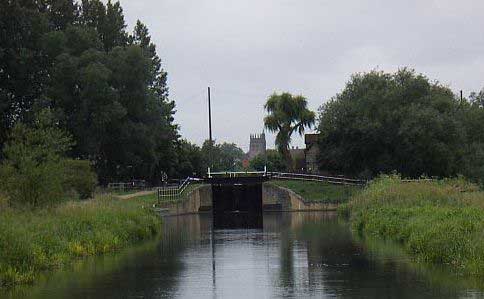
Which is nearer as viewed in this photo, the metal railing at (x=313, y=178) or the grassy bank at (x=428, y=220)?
the grassy bank at (x=428, y=220)

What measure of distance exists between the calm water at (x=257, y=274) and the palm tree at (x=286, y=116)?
48.8 metres

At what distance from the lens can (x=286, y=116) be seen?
84.9 metres

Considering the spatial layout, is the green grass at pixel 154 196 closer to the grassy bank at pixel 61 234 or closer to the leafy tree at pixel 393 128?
the leafy tree at pixel 393 128

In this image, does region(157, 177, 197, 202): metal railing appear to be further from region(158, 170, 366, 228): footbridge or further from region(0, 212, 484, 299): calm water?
region(0, 212, 484, 299): calm water

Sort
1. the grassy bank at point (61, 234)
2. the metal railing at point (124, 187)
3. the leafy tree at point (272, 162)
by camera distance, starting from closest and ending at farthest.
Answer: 1. the grassy bank at point (61, 234)
2. the metal railing at point (124, 187)
3. the leafy tree at point (272, 162)

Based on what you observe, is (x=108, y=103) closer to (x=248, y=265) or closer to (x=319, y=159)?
(x=319, y=159)

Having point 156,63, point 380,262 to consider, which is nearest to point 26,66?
point 156,63

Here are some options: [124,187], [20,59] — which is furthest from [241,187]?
[20,59]

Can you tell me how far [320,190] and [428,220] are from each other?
4247 centimetres

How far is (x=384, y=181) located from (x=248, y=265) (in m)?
25.5

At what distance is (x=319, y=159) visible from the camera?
258 feet

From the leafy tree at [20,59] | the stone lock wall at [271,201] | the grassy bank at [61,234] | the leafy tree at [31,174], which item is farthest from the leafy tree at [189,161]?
the leafy tree at [31,174]

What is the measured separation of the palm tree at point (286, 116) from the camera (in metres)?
84.9

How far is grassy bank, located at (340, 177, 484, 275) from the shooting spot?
904 inches
